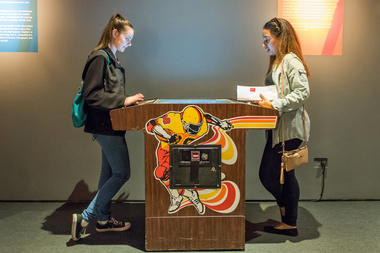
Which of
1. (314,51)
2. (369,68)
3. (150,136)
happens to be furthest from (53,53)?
(369,68)

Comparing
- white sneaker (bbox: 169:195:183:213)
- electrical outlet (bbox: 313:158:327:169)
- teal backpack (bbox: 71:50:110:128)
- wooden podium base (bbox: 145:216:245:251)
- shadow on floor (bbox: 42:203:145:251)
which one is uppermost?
teal backpack (bbox: 71:50:110:128)

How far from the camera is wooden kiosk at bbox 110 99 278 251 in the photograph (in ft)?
6.73

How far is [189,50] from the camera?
2.98 meters

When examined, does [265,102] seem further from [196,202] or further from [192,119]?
[196,202]

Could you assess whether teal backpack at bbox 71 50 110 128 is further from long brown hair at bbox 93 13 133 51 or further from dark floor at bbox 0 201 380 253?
dark floor at bbox 0 201 380 253

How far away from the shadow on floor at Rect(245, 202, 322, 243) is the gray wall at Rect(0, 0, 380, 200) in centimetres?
24

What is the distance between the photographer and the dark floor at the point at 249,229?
2219mm

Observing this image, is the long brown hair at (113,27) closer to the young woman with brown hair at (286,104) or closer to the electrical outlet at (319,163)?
the young woman with brown hair at (286,104)

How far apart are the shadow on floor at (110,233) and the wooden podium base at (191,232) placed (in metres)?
0.17

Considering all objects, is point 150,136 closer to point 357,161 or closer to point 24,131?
point 24,131

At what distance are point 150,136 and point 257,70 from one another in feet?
4.62

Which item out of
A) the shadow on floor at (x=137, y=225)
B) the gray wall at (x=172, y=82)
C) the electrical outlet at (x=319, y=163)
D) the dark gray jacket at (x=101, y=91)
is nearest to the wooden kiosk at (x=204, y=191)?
the dark gray jacket at (x=101, y=91)

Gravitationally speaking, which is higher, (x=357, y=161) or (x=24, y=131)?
(x=24, y=131)

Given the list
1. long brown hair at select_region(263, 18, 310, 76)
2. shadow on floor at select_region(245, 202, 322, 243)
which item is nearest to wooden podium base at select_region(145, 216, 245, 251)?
shadow on floor at select_region(245, 202, 322, 243)
